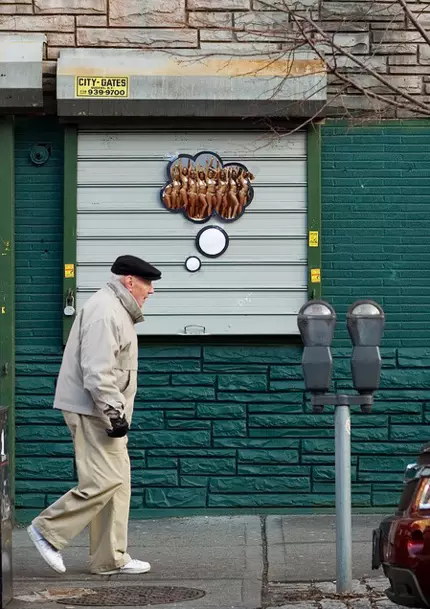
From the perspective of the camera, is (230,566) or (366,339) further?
(230,566)

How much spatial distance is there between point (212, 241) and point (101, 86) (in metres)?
1.49

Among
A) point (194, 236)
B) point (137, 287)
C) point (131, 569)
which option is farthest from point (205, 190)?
point (131, 569)

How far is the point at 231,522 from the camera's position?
9867 millimetres

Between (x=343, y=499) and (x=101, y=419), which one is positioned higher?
(x=101, y=419)

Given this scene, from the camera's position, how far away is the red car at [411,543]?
5.62 m

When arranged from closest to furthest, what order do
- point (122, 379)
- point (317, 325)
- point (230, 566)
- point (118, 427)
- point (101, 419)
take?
point (317, 325) < point (118, 427) < point (101, 419) < point (122, 379) < point (230, 566)

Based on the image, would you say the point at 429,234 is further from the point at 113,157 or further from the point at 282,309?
the point at 113,157

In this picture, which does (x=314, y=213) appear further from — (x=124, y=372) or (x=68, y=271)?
(x=124, y=372)

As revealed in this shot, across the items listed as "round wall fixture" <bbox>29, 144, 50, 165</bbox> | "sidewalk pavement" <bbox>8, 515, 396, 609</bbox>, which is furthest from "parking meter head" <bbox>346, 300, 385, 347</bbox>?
"round wall fixture" <bbox>29, 144, 50, 165</bbox>

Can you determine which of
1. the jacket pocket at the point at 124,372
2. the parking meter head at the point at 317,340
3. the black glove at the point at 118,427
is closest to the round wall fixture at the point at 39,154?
the jacket pocket at the point at 124,372

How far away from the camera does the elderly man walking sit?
7.76 meters

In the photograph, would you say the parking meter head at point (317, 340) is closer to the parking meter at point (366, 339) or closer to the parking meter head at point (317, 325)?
the parking meter head at point (317, 325)

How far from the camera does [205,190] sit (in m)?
10.1

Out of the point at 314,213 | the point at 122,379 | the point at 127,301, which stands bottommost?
the point at 122,379
